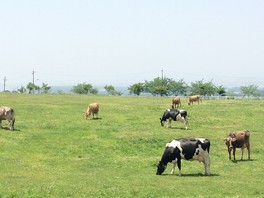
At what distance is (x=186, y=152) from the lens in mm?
28266

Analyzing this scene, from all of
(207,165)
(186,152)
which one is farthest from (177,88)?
(186,152)

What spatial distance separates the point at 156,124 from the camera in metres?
50.1

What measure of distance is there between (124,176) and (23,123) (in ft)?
71.6

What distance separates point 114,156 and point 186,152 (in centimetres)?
945

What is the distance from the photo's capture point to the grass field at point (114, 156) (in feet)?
77.0

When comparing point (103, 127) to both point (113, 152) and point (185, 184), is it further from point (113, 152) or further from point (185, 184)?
point (185, 184)

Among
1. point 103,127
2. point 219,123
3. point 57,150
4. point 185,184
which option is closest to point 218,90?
point 219,123

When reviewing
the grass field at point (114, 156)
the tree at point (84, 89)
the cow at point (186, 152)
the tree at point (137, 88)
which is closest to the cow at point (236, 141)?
the grass field at point (114, 156)

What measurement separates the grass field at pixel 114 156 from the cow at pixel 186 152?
0.84 metres

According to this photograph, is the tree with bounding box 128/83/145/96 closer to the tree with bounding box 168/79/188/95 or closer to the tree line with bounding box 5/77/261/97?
the tree line with bounding box 5/77/261/97

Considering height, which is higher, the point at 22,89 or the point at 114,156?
the point at 22,89

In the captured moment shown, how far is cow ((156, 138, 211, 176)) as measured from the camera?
92.7ft

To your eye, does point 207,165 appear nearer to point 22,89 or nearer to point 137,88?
point 137,88

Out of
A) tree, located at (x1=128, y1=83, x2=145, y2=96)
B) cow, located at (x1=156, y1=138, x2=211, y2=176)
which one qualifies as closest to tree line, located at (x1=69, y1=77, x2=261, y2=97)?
tree, located at (x1=128, y1=83, x2=145, y2=96)
